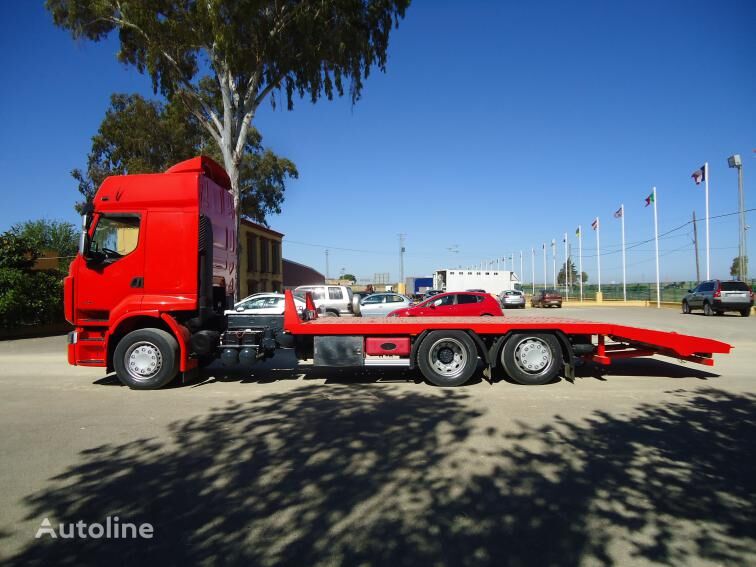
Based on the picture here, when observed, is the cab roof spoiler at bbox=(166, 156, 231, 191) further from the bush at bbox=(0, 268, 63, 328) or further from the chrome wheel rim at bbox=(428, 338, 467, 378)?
the bush at bbox=(0, 268, 63, 328)

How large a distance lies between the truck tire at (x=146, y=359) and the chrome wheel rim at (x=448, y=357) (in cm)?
405

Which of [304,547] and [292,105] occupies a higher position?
[292,105]

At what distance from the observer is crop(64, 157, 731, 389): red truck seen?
285 inches

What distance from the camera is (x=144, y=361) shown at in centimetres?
731

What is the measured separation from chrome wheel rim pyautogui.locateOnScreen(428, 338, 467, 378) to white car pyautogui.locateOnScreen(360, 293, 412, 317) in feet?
43.0

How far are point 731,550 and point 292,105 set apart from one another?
18861mm

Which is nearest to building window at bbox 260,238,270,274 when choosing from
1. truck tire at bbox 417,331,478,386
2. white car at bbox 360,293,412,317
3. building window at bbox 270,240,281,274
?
building window at bbox 270,240,281,274

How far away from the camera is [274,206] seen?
1554 inches

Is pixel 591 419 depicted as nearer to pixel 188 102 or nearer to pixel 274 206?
pixel 188 102

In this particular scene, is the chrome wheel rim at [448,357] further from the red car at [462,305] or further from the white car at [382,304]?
the white car at [382,304]

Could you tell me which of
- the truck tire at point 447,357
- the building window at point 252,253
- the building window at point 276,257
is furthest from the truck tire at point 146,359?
the building window at point 276,257

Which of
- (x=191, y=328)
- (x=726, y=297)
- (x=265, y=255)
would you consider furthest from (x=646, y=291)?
(x=191, y=328)

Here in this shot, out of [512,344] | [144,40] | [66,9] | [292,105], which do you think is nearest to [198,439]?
[512,344]

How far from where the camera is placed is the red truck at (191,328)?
7246 millimetres
